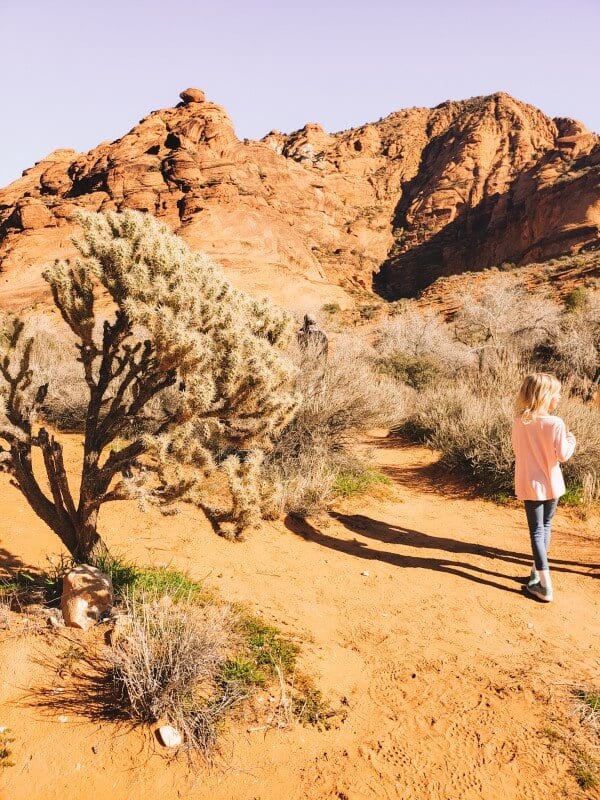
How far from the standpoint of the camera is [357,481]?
284 inches

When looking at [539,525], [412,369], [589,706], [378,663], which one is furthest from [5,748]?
[412,369]

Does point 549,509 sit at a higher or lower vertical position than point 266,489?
lower

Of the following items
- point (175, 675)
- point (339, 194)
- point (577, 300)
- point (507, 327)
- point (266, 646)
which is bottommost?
point (266, 646)

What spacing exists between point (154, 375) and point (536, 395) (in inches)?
129

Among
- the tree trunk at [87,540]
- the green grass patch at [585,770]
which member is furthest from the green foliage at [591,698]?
the tree trunk at [87,540]

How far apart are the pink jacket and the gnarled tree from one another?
7.13 ft

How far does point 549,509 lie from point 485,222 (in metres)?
69.4

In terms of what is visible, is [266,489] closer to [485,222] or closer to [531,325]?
[531,325]

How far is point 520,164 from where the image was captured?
69812 millimetres

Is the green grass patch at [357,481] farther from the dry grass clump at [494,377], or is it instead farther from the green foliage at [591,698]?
the green foliage at [591,698]

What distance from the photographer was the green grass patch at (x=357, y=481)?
6871 mm

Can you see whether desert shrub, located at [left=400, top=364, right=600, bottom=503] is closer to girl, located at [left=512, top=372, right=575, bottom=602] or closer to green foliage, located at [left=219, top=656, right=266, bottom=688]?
girl, located at [left=512, top=372, right=575, bottom=602]

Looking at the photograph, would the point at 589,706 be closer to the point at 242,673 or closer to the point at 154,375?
the point at 242,673

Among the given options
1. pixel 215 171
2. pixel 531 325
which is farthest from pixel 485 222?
pixel 531 325
